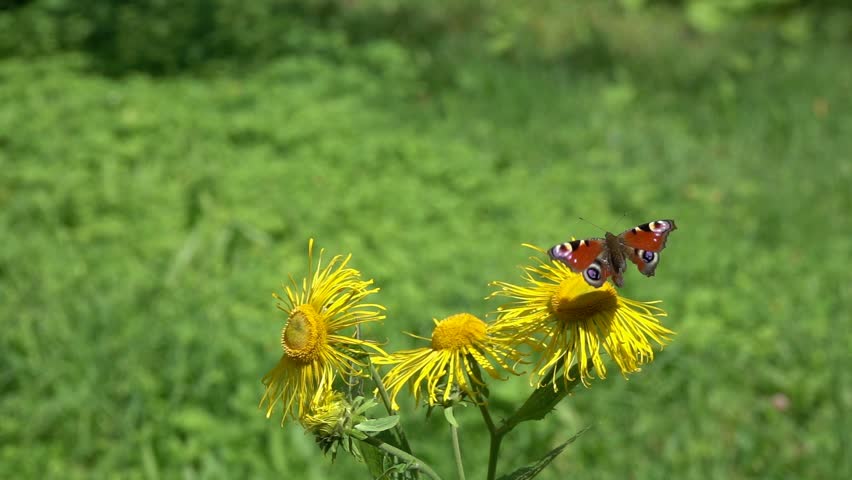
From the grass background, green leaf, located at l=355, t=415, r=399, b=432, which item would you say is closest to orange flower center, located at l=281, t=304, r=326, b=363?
green leaf, located at l=355, t=415, r=399, b=432

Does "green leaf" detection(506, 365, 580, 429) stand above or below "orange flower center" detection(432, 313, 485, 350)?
below

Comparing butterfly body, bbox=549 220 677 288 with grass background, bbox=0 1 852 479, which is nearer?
butterfly body, bbox=549 220 677 288

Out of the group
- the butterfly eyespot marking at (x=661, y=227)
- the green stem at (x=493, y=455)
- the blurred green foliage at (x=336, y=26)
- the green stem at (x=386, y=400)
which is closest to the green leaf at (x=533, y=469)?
the green stem at (x=493, y=455)

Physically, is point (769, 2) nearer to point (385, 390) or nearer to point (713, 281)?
point (713, 281)

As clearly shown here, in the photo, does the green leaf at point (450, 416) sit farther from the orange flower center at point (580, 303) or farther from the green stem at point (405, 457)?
the orange flower center at point (580, 303)

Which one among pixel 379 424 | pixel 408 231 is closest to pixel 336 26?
pixel 408 231

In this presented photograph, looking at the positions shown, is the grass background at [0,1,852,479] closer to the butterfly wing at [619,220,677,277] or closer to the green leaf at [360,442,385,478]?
the green leaf at [360,442,385,478]

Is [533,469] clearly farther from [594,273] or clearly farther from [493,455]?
[594,273]
